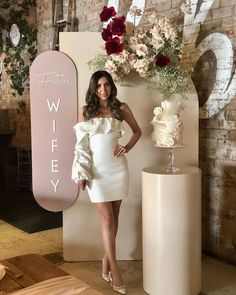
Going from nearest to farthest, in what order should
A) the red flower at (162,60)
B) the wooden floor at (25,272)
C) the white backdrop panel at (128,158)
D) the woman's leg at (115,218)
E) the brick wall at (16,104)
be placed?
the wooden floor at (25,272) → the red flower at (162,60) → the woman's leg at (115,218) → the white backdrop panel at (128,158) → the brick wall at (16,104)

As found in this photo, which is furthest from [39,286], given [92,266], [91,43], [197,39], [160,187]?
[197,39]

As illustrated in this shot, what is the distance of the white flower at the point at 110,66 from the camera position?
3135 mm

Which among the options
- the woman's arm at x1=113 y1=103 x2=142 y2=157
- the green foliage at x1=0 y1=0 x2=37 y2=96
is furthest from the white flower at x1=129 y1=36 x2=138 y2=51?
the green foliage at x1=0 y1=0 x2=37 y2=96

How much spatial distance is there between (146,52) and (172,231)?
4.23ft

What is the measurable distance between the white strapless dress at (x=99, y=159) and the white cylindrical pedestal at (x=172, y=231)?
0.26 m

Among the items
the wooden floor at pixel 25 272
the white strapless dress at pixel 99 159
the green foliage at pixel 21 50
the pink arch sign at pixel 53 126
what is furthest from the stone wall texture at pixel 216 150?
the green foliage at pixel 21 50

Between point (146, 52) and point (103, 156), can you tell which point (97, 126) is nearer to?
point (103, 156)

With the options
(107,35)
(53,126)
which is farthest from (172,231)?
(107,35)

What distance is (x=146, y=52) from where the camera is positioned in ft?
9.97

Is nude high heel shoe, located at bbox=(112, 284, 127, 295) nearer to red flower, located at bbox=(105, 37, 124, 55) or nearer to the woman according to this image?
the woman

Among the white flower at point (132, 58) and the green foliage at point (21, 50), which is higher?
the green foliage at point (21, 50)

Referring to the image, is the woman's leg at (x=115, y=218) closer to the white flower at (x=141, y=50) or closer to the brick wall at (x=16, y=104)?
the white flower at (x=141, y=50)

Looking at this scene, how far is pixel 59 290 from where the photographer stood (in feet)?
5.24

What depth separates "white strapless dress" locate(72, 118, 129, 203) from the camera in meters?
3.00
